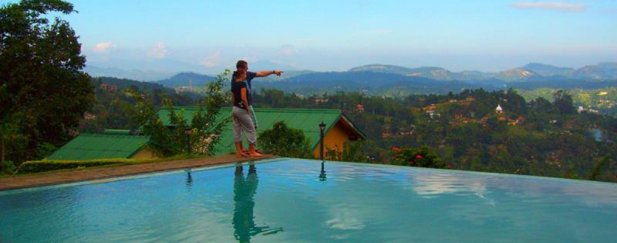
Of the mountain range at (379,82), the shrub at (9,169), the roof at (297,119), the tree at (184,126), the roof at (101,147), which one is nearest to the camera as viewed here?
the shrub at (9,169)

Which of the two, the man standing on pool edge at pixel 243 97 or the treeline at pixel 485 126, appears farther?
the treeline at pixel 485 126

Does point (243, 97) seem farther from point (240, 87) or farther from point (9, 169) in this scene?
point (9, 169)

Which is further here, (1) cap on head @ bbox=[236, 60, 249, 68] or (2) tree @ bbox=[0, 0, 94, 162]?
(2) tree @ bbox=[0, 0, 94, 162]

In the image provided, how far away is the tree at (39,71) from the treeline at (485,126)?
493 inches

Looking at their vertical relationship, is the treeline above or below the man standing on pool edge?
below

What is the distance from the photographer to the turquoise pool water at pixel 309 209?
4414 mm

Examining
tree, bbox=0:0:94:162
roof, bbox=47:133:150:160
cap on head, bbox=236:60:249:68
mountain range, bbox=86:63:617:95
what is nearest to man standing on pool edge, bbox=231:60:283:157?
cap on head, bbox=236:60:249:68

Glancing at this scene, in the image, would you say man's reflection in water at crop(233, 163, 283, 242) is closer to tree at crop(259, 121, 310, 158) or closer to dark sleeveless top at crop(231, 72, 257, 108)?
dark sleeveless top at crop(231, 72, 257, 108)

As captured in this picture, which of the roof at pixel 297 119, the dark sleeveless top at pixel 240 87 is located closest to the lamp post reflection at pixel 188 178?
the dark sleeveless top at pixel 240 87

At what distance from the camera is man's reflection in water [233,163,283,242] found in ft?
14.7

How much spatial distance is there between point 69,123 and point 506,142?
85.3 feet

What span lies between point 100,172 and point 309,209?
3118 mm

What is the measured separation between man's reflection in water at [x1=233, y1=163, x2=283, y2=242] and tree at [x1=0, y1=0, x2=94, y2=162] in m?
15.8

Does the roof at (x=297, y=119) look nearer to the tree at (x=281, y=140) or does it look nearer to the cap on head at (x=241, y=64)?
the tree at (x=281, y=140)
